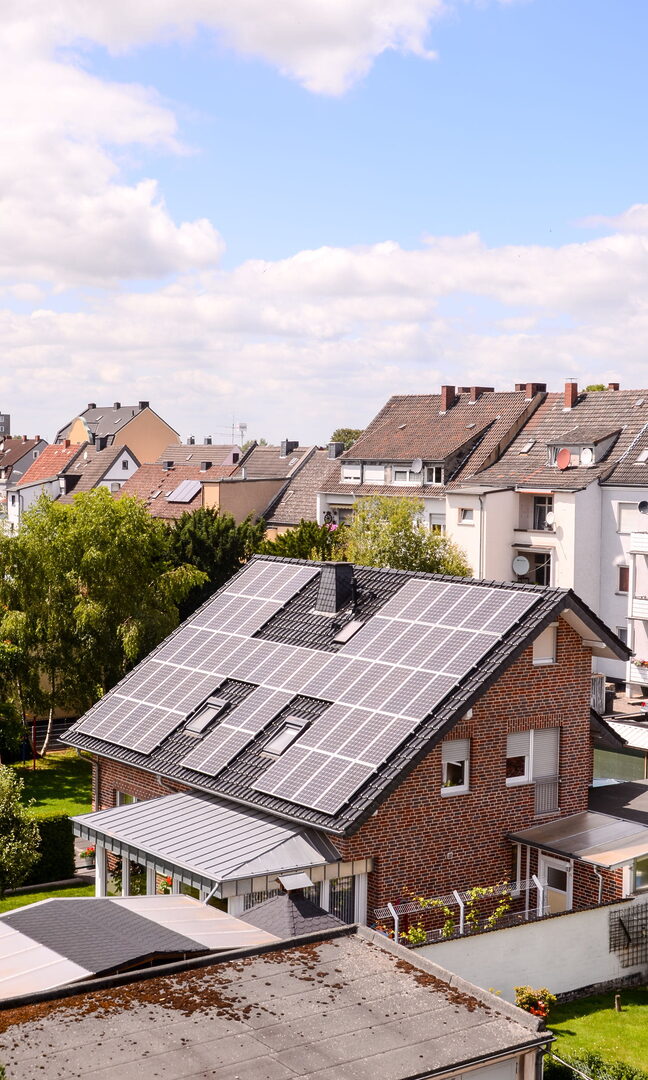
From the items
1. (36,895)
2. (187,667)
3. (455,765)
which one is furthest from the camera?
(36,895)

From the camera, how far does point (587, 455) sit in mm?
60094

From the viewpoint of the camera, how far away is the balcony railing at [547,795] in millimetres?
25891

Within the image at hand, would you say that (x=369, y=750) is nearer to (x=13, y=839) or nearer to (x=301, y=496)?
(x=13, y=839)

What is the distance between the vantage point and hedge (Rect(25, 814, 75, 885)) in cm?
3058

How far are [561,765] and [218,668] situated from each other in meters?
8.63

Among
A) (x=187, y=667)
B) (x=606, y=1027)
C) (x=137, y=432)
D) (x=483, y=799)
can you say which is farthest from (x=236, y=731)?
(x=137, y=432)

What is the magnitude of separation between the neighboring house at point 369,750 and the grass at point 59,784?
10.9 metres

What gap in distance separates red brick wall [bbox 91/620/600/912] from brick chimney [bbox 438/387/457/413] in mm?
48619

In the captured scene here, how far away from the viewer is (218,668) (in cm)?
2873

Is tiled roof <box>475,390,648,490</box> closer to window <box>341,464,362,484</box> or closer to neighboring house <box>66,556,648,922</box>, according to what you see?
window <box>341,464,362,484</box>

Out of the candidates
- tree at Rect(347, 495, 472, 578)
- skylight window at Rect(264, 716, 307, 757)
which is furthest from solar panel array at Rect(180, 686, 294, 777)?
tree at Rect(347, 495, 472, 578)

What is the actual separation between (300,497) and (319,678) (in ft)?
173

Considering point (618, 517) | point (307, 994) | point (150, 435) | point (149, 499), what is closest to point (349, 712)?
point (307, 994)

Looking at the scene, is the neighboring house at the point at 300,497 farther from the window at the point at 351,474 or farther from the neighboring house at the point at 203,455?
the neighboring house at the point at 203,455
